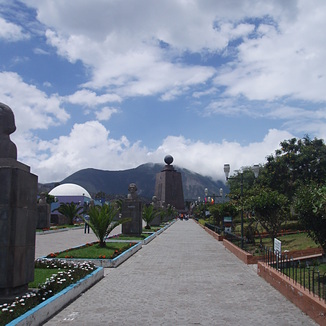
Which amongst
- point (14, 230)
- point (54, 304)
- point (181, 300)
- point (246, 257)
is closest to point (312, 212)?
point (181, 300)

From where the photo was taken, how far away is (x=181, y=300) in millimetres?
6984

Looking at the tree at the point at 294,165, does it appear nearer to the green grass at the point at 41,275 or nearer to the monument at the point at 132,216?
the monument at the point at 132,216

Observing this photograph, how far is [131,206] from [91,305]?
44.6ft

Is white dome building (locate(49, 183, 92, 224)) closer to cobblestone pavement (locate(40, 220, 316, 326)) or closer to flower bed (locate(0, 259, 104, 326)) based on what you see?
cobblestone pavement (locate(40, 220, 316, 326))

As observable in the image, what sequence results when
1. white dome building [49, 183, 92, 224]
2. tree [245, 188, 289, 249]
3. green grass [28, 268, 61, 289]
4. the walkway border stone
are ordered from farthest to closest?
1. white dome building [49, 183, 92, 224]
2. tree [245, 188, 289, 249]
3. green grass [28, 268, 61, 289]
4. the walkway border stone

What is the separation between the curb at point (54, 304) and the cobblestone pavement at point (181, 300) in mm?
113

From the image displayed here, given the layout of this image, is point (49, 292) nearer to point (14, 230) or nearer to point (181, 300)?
point (14, 230)

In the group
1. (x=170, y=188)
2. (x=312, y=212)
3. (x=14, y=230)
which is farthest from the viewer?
(x=170, y=188)

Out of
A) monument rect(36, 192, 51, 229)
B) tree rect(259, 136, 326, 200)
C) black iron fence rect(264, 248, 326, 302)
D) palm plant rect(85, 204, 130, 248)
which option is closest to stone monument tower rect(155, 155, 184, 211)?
tree rect(259, 136, 326, 200)

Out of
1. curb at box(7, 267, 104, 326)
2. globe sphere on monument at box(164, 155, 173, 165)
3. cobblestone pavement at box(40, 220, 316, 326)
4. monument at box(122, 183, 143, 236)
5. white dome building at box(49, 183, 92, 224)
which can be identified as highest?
globe sphere on monument at box(164, 155, 173, 165)

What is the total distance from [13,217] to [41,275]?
265 cm

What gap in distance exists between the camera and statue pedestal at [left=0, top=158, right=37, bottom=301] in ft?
19.1

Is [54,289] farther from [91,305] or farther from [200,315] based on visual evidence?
[200,315]

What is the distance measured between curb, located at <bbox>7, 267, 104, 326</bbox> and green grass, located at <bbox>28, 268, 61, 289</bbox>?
65cm
